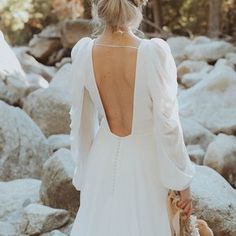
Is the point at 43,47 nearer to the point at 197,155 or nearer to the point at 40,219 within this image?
the point at 197,155

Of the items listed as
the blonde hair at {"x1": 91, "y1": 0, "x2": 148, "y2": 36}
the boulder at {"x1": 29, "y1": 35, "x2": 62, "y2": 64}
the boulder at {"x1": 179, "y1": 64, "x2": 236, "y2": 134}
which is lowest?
the boulder at {"x1": 29, "y1": 35, "x2": 62, "y2": 64}

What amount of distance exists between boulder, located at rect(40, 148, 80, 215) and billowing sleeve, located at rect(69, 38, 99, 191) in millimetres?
1471

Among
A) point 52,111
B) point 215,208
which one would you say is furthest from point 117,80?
point 52,111

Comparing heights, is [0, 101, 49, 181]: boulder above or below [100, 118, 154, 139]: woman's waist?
below

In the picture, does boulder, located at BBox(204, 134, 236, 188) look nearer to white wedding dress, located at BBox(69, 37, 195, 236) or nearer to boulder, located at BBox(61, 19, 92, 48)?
white wedding dress, located at BBox(69, 37, 195, 236)

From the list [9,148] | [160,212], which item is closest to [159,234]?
[160,212]

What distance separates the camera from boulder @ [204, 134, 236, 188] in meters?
5.41

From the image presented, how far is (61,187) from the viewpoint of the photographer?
4.08 m

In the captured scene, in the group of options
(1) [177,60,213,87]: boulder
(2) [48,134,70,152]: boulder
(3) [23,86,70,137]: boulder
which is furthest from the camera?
(1) [177,60,213,87]: boulder

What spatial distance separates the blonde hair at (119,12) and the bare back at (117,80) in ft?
0.29

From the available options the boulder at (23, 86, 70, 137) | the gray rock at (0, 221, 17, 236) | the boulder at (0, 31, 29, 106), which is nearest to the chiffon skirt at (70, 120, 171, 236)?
the gray rock at (0, 221, 17, 236)

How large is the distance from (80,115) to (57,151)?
1923 mm

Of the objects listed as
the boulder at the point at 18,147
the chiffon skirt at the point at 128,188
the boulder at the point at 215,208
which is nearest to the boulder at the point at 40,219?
the boulder at the point at 215,208

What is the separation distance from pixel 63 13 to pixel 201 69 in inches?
209
